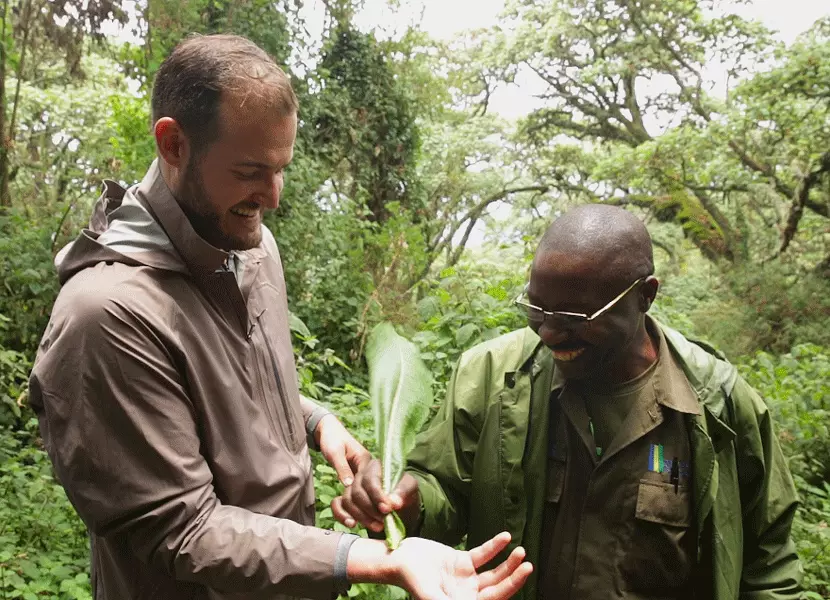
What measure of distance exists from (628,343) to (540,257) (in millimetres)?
338

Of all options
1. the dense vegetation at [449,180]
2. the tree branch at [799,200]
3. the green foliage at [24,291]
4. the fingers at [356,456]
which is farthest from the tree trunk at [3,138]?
the tree branch at [799,200]

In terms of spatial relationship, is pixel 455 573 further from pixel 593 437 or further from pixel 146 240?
pixel 146 240

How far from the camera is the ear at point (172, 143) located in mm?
1475

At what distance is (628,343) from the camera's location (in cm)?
191

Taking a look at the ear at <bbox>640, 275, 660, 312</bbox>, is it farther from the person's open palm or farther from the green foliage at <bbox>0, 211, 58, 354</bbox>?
the green foliage at <bbox>0, 211, 58, 354</bbox>

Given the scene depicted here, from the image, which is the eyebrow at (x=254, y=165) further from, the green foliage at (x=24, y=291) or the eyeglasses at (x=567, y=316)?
the green foliage at (x=24, y=291)

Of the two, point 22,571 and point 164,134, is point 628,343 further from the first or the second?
point 22,571

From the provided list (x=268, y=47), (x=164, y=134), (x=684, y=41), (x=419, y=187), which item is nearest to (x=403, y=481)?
(x=164, y=134)

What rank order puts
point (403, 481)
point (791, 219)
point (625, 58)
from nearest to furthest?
point (403, 481) → point (791, 219) → point (625, 58)

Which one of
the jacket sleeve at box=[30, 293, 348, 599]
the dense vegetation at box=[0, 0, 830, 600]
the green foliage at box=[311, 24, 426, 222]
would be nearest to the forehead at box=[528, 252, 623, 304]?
the jacket sleeve at box=[30, 293, 348, 599]

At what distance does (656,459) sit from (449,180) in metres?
15.4

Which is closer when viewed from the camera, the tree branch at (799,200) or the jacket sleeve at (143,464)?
the jacket sleeve at (143,464)

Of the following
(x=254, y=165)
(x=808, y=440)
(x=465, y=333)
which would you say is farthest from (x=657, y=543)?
(x=808, y=440)

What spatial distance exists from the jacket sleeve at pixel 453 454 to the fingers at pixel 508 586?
0.50 meters
